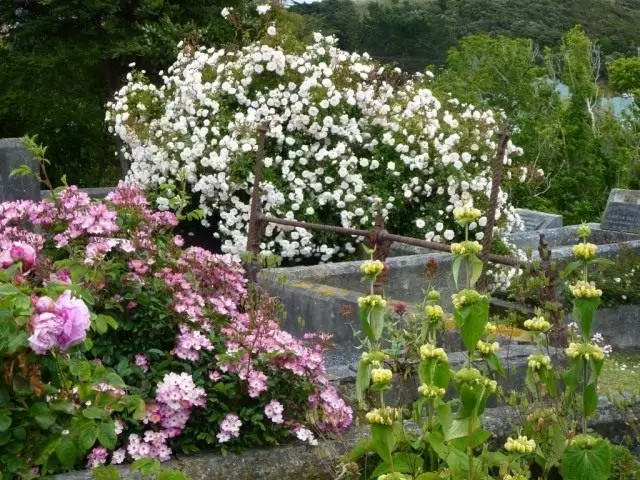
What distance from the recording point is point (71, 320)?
2.64 m

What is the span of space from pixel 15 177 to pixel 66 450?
5.71 meters

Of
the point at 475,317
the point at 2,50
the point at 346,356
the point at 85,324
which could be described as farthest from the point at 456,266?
the point at 2,50

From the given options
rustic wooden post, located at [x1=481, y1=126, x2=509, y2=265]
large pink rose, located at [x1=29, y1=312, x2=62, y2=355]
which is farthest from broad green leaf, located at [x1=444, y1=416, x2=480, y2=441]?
rustic wooden post, located at [x1=481, y1=126, x2=509, y2=265]

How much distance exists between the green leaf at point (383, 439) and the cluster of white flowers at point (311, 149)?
5.72 metres

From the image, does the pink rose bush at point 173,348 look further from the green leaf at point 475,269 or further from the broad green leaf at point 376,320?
the green leaf at point 475,269

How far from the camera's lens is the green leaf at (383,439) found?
2.87m

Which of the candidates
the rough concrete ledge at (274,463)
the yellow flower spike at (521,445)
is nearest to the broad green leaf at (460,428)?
the yellow flower spike at (521,445)

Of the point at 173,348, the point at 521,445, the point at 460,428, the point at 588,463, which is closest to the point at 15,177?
the point at 173,348

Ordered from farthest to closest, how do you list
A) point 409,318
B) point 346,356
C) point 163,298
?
1. point 346,356
2. point 409,318
3. point 163,298

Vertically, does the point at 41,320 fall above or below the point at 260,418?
above

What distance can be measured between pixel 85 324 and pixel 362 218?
6.23 meters

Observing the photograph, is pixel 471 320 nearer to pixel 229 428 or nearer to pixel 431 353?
pixel 431 353

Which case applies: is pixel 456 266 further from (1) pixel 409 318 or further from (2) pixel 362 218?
(2) pixel 362 218

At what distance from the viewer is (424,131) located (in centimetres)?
917
